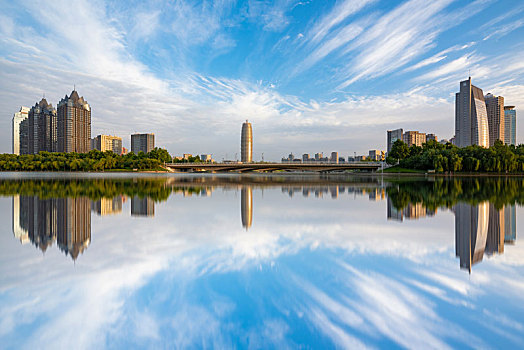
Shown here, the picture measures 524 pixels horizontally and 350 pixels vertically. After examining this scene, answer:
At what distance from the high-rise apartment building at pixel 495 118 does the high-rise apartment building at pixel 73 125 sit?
788 feet

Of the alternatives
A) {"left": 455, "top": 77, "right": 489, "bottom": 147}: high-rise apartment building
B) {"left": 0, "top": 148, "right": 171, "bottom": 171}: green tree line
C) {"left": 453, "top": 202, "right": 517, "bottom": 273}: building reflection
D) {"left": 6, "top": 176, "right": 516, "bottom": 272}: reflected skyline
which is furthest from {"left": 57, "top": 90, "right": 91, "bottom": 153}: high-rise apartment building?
{"left": 455, "top": 77, "right": 489, "bottom": 147}: high-rise apartment building

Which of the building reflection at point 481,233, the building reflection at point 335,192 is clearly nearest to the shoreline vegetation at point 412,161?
the building reflection at point 335,192

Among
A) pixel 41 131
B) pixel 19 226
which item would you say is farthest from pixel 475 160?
pixel 41 131

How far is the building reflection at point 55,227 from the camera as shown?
7492 millimetres

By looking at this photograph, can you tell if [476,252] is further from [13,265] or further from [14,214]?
[14,214]

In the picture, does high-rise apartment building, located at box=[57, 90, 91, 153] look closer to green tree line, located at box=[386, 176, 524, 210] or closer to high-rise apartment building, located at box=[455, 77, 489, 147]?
green tree line, located at box=[386, 176, 524, 210]

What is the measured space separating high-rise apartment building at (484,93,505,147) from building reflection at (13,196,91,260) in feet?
657

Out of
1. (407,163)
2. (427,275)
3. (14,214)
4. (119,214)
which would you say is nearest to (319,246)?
(427,275)

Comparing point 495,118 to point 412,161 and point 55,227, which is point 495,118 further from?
point 55,227

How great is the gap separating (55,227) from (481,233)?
13044 mm

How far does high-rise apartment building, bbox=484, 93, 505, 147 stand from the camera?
15950 centimetres

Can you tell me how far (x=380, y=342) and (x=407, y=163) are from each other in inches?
3885

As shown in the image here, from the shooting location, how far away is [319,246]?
750cm

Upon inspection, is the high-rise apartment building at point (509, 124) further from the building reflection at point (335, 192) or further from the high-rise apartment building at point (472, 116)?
the building reflection at point (335, 192)
